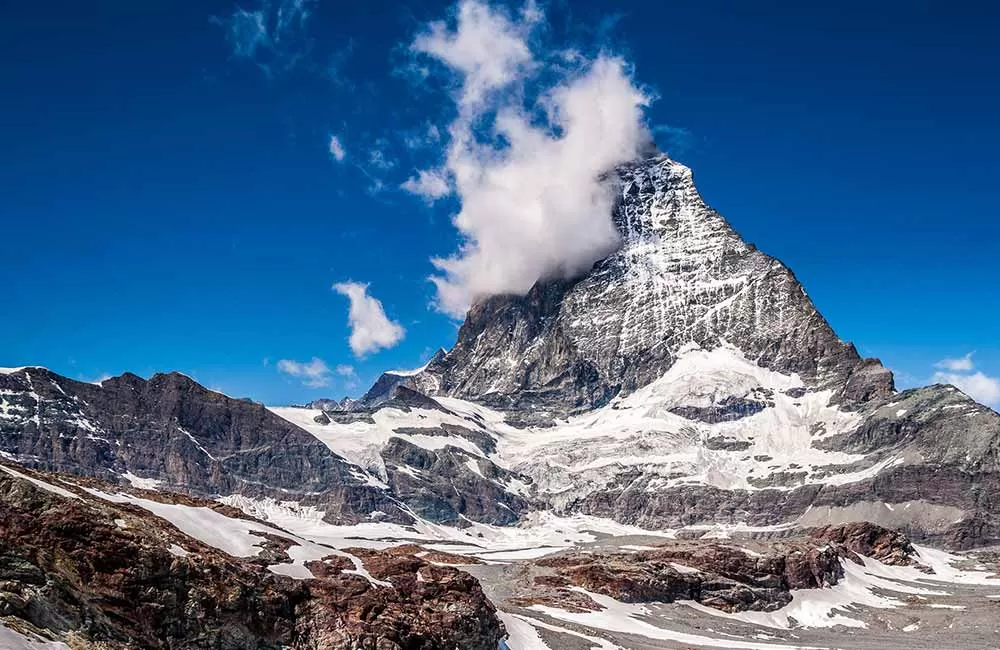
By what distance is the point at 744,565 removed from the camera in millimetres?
96625

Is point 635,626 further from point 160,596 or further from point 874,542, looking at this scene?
point 874,542

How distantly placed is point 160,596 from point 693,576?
223 ft

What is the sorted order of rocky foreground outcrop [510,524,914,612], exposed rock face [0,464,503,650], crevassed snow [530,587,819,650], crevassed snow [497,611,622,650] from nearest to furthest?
exposed rock face [0,464,503,650] < crevassed snow [497,611,622,650] < crevassed snow [530,587,819,650] < rocky foreground outcrop [510,524,914,612]

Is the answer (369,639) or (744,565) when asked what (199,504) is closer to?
(369,639)

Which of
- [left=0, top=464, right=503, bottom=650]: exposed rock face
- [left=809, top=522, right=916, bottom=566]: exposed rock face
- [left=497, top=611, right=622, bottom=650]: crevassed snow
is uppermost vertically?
[left=809, top=522, right=916, bottom=566]: exposed rock face

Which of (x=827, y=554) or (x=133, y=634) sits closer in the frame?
(x=133, y=634)

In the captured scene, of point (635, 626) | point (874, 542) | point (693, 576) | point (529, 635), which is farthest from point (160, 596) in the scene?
point (874, 542)

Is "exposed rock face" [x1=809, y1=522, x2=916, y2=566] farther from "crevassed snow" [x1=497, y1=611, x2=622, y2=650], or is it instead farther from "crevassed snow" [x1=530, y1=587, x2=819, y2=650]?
"crevassed snow" [x1=497, y1=611, x2=622, y2=650]

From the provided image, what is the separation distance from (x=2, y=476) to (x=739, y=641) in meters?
61.3

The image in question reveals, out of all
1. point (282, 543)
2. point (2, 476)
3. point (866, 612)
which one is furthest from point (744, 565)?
point (2, 476)

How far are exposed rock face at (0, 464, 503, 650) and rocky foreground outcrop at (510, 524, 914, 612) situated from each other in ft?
116

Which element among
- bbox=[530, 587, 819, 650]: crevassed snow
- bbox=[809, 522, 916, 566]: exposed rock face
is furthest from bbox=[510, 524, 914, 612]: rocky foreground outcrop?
bbox=[809, 522, 916, 566]: exposed rock face

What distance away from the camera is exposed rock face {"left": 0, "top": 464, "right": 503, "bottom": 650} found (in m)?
28.5

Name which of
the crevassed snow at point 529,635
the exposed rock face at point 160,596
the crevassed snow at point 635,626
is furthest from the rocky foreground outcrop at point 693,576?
the exposed rock face at point 160,596
